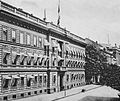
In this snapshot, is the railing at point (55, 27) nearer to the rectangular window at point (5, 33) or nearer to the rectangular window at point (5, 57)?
the rectangular window at point (5, 33)

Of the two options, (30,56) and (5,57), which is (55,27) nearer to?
(30,56)

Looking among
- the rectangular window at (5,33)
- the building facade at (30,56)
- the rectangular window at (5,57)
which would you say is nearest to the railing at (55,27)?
the building facade at (30,56)

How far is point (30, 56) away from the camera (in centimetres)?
4225

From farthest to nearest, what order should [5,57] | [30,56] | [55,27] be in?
1. [55,27]
2. [30,56]
3. [5,57]

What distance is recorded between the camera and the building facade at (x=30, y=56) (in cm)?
3553

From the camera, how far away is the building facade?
117 feet

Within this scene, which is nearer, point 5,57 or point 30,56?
point 5,57

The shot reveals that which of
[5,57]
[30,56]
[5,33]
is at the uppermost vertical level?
[5,33]

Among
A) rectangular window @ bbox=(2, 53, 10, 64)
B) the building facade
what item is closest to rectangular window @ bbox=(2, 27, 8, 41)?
the building facade

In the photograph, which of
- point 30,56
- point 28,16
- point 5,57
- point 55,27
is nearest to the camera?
point 5,57

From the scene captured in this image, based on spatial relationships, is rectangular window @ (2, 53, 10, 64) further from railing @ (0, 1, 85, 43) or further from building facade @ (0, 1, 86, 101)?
railing @ (0, 1, 85, 43)

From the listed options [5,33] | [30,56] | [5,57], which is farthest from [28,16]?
[5,57]

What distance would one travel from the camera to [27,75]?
136ft

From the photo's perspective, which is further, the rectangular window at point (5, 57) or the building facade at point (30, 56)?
the building facade at point (30, 56)
